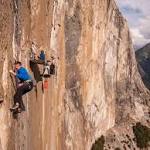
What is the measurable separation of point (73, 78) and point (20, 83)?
758 inches

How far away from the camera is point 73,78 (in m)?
41.9

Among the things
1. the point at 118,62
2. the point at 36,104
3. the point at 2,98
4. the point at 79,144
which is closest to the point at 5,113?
the point at 2,98

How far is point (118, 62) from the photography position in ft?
189

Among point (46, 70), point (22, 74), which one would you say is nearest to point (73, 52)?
point (46, 70)

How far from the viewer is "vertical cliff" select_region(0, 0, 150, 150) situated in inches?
942

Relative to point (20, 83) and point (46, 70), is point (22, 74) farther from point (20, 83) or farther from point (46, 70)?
point (46, 70)

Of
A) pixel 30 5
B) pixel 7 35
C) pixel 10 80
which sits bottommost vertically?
pixel 10 80

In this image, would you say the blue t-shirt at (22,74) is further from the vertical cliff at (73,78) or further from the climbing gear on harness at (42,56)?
the climbing gear on harness at (42,56)

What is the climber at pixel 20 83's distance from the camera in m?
22.3

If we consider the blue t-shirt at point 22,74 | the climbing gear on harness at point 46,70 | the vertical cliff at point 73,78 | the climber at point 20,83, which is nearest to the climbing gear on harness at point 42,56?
the vertical cliff at point 73,78

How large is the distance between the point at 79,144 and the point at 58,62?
10329 mm

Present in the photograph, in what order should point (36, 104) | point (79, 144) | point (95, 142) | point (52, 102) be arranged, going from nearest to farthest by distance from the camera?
point (36, 104) < point (52, 102) < point (79, 144) < point (95, 142)

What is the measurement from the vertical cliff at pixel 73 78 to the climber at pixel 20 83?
349 mm

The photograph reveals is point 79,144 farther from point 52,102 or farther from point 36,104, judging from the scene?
point 36,104
